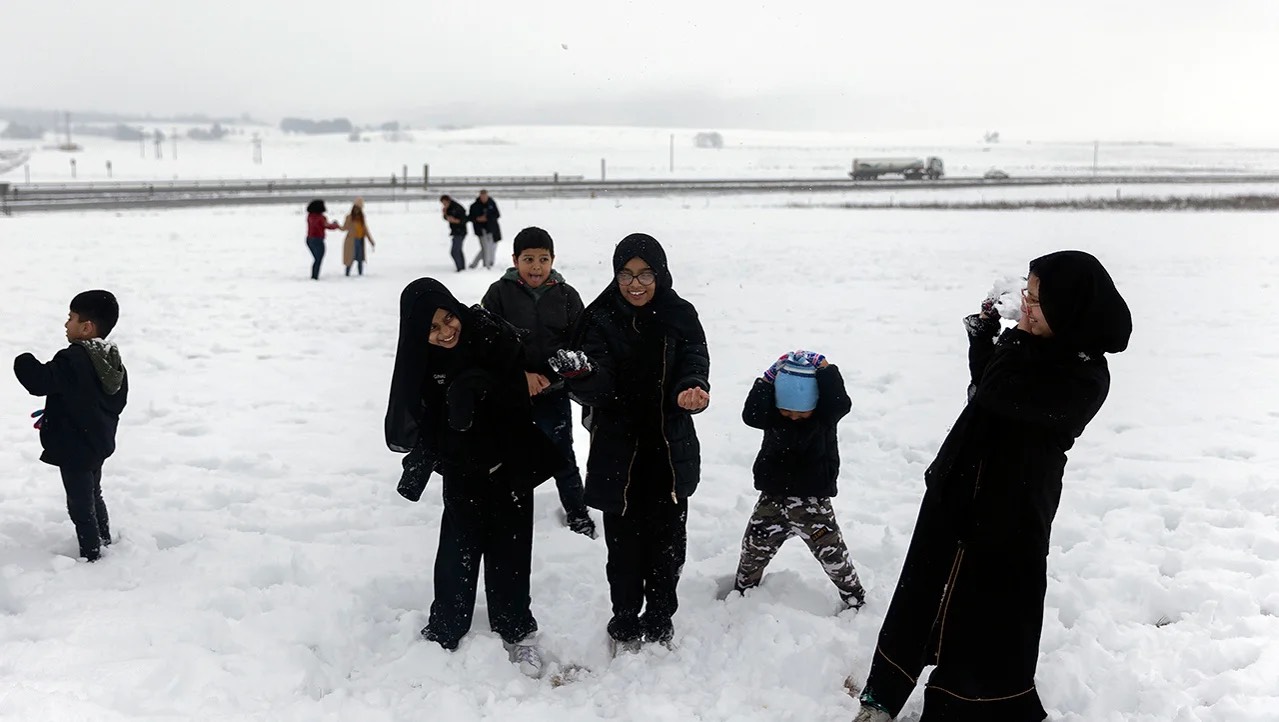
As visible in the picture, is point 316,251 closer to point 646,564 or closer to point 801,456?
point 646,564

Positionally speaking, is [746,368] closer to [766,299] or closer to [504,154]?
[766,299]

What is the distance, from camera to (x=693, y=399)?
374 cm

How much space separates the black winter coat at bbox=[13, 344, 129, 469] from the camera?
448cm

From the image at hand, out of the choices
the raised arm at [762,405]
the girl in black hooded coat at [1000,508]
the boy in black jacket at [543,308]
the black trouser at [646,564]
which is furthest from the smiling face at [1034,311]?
the boy in black jacket at [543,308]

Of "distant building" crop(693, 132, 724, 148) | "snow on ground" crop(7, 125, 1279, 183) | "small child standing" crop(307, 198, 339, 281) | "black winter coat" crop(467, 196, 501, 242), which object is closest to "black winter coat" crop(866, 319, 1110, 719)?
"small child standing" crop(307, 198, 339, 281)

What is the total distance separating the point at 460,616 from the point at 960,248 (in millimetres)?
18022

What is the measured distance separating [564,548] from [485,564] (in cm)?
121

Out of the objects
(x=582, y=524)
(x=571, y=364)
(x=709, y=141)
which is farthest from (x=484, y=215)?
(x=709, y=141)

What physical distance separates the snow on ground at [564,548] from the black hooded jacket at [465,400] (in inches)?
33.3

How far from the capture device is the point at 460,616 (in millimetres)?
4105

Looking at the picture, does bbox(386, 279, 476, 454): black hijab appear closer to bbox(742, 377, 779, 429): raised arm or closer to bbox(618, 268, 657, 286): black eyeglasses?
bbox(618, 268, 657, 286): black eyeglasses

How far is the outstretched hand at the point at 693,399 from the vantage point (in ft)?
12.2

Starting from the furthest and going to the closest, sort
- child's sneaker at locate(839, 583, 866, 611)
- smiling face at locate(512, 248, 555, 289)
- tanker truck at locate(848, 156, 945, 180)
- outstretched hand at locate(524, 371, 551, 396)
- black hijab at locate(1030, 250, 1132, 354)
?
tanker truck at locate(848, 156, 945, 180) < smiling face at locate(512, 248, 555, 289) < child's sneaker at locate(839, 583, 866, 611) < outstretched hand at locate(524, 371, 551, 396) < black hijab at locate(1030, 250, 1132, 354)

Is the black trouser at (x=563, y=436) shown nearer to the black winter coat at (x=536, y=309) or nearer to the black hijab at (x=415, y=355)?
the black winter coat at (x=536, y=309)
